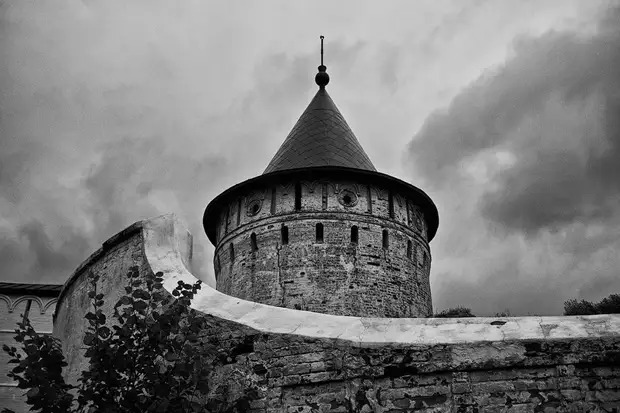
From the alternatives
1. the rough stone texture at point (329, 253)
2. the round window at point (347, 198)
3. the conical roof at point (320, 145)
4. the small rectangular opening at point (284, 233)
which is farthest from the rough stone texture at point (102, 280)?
the conical roof at point (320, 145)

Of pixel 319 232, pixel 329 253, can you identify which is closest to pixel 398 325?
pixel 329 253

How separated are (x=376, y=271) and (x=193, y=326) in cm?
1304

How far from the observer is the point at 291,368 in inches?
166

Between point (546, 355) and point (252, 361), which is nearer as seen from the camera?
point (546, 355)

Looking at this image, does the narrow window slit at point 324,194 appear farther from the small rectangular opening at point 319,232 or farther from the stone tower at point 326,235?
the small rectangular opening at point 319,232

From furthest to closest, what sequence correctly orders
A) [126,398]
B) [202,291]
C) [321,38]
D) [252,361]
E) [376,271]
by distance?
[321,38]
[376,271]
[202,291]
[252,361]
[126,398]

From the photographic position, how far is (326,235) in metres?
16.9

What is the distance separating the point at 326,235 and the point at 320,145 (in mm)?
2763

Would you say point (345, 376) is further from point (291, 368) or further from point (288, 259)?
point (288, 259)

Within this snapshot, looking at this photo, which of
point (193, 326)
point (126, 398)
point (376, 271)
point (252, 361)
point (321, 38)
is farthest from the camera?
point (321, 38)

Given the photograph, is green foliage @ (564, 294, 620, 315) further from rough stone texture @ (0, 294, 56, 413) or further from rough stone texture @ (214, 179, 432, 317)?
rough stone texture @ (0, 294, 56, 413)

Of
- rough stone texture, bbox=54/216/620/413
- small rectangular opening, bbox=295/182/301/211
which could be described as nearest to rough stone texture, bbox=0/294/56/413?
small rectangular opening, bbox=295/182/301/211

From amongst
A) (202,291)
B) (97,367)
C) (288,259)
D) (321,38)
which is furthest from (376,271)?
(97,367)

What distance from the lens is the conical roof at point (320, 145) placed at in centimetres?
1798
